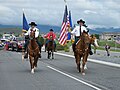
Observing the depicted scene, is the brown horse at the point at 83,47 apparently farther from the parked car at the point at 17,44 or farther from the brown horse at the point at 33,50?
the parked car at the point at 17,44

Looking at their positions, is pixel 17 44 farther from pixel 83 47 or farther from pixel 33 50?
pixel 83 47

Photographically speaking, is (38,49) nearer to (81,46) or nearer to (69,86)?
(81,46)

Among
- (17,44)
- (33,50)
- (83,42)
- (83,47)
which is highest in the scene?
(17,44)

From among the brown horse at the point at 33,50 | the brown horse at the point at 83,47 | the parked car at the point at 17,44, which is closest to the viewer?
the brown horse at the point at 83,47

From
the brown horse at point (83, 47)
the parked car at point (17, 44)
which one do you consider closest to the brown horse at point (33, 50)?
the brown horse at point (83, 47)

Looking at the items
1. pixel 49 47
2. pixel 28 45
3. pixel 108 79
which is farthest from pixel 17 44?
pixel 108 79

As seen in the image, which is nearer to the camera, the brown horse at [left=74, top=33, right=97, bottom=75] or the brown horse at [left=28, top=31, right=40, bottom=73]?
the brown horse at [left=74, top=33, right=97, bottom=75]

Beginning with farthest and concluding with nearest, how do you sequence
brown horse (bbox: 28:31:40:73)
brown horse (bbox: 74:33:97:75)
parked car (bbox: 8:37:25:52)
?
1. parked car (bbox: 8:37:25:52)
2. brown horse (bbox: 28:31:40:73)
3. brown horse (bbox: 74:33:97:75)

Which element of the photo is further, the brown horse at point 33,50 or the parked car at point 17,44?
the parked car at point 17,44

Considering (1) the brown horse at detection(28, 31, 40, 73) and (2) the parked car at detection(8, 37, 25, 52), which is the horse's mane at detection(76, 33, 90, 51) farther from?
(2) the parked car at detection(8, 37, 25, 52)

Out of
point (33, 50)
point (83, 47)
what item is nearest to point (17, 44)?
point (33, 50)

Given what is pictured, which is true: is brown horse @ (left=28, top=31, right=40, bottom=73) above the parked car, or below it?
below

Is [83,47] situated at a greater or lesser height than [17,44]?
lesser

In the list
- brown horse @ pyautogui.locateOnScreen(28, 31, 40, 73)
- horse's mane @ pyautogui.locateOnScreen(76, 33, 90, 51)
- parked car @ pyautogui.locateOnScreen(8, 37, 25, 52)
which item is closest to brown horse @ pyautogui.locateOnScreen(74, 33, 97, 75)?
horse's mane @ pyautogui.locateOnScreen(76, 33, 90, 51)
